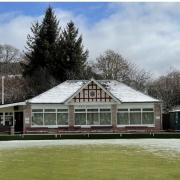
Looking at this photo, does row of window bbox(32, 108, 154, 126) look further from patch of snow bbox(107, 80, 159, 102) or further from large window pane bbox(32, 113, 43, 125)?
patch of snow bbox(107, 80, 159, 102)

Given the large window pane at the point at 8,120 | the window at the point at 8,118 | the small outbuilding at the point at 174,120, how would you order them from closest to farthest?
1. the small outbuilding at the point at 174,120
2. the large window pane at the point at 8,120
3. the window at the point at 8,118

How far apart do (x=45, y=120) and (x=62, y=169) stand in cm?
3441

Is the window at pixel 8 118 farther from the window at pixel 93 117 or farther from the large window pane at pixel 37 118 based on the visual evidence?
the window at pixel 93 117

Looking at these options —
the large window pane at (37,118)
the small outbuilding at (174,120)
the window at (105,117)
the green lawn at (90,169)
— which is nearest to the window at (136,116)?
the window at (105,117)

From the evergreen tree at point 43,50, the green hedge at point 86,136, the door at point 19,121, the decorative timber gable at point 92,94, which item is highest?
the evergreen tree at point 43,50

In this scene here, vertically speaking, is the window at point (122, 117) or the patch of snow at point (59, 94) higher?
the patch of snow at point (59, 94)

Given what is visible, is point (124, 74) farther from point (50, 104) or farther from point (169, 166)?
point (169, 166)

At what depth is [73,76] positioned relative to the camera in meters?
63.7

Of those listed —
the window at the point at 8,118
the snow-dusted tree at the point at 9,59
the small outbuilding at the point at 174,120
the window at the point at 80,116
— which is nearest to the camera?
the window at the point at 80,116

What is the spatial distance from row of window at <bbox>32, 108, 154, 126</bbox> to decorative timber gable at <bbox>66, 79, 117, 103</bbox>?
1.01 m

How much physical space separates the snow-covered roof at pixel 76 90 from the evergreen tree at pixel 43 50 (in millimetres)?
11980

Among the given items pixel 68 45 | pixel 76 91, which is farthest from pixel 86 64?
pixel 76 91

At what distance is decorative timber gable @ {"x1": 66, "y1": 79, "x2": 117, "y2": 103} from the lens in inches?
1953

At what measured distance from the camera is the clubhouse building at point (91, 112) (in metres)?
49.1
